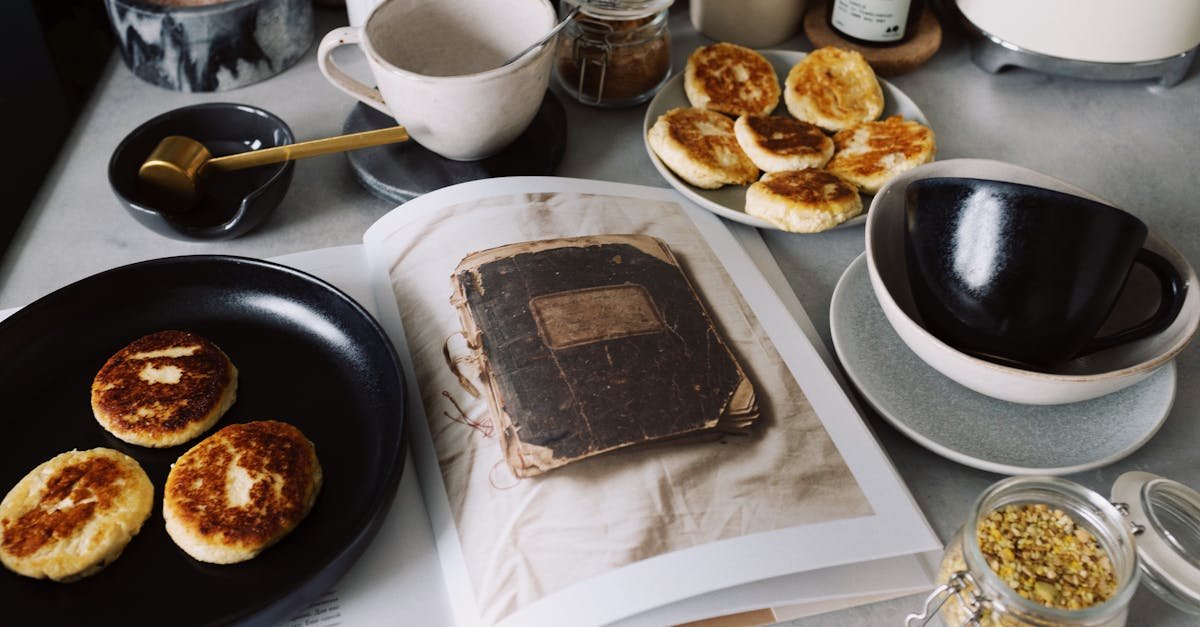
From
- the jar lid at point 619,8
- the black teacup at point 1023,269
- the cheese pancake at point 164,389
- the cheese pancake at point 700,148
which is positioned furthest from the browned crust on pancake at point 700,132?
the cheese pancake at point 164,389

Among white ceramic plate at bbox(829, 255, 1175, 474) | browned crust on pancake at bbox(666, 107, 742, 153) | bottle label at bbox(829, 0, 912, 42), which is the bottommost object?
white ceramic plate at bbox(829, 255, 1175, 474)

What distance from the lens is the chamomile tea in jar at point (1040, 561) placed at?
0.52 metres

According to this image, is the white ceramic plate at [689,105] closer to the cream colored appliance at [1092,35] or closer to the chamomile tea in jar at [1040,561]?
the cream colored appliance at [1092,35]

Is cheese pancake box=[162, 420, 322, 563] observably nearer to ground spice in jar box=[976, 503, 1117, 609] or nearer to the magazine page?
the magazine page

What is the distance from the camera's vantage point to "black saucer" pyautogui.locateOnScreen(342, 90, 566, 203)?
87 centimetres

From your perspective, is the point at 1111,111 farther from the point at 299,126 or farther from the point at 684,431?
the point at 299,126

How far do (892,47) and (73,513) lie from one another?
966 millimetres

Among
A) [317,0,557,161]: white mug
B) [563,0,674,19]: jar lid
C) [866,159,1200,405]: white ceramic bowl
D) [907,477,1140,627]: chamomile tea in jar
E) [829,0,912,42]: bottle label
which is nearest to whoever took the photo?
[907,477,1140,627]: chamomile tea in jar

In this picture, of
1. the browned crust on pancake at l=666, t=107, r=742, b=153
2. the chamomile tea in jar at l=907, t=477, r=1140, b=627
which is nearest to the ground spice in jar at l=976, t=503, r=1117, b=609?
the chamomile tea in jar at l=907, t=477, r=1140, b=627

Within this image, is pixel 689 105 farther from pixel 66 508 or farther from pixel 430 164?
Answer: pixel 66 508

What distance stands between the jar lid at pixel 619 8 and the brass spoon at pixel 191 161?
0.87 ft

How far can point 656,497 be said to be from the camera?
2.03 ft

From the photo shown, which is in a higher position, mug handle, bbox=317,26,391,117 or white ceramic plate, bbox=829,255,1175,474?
mug handle, bbox=317,26,391,117

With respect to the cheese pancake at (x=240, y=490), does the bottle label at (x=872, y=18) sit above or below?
above
